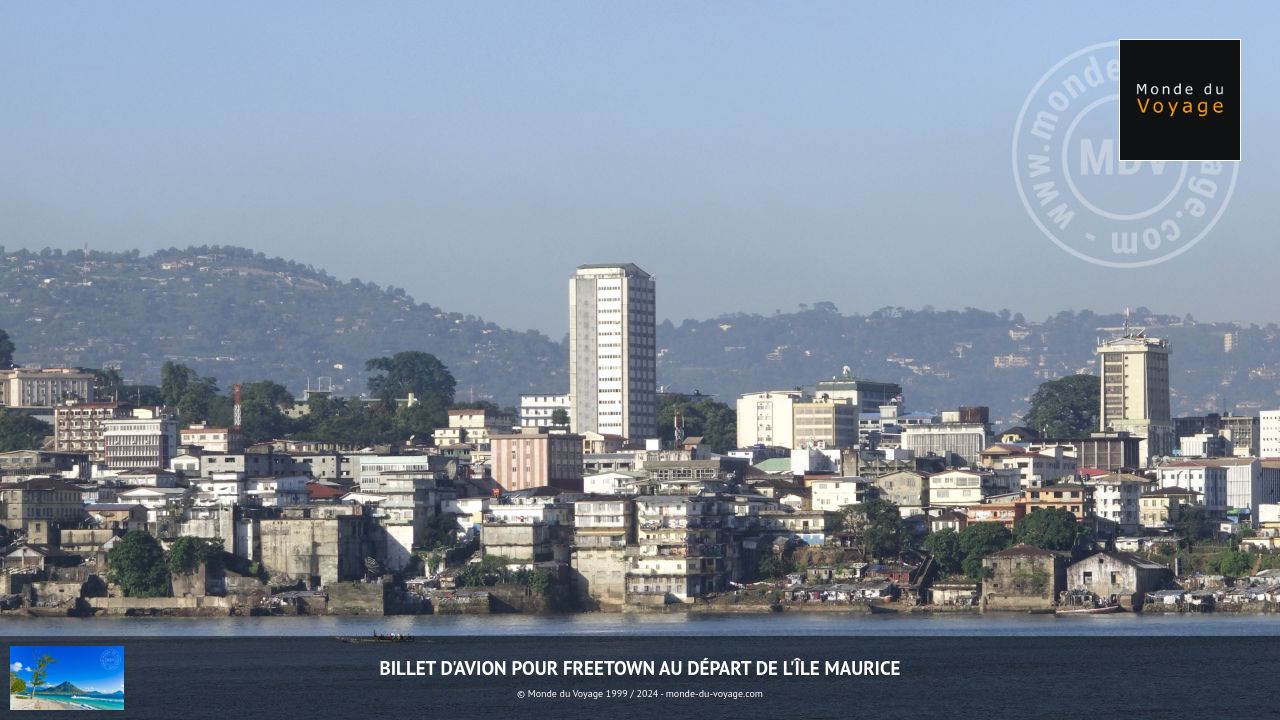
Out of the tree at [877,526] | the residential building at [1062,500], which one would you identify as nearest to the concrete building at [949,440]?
the residential building at [1062,500]

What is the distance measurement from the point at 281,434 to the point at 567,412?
21.1 meters

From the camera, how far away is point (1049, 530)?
87500 mm

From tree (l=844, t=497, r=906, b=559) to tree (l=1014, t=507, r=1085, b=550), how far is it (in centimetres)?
408

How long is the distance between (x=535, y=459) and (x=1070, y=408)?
49.7 meters

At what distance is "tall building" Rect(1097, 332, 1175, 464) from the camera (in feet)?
460

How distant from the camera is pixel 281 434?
447ft

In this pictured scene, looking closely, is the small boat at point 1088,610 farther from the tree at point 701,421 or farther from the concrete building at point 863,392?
the concrete building at point 863,392

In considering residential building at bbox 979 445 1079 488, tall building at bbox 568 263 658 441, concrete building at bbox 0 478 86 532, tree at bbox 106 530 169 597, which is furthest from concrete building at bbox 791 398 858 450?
tree at bbox 106 530 169 597

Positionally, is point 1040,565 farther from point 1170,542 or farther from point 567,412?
point 567,412

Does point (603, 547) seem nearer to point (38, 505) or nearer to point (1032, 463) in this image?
point (38, 505)

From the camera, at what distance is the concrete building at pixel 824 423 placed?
5458 inches
